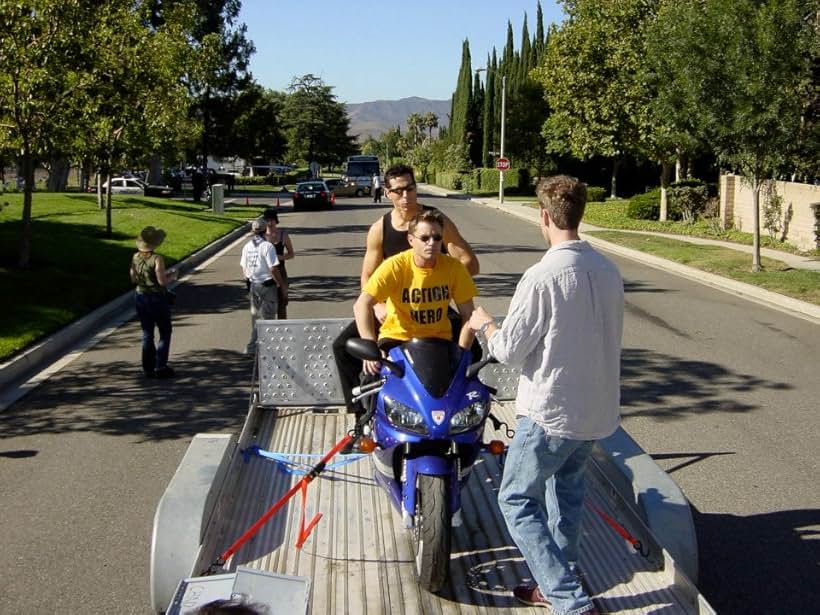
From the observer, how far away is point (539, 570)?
3895 millimetres

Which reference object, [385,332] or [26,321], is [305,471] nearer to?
[385,332]

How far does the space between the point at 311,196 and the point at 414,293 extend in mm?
39051

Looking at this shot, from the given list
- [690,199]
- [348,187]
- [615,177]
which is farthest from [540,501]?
[348,187]

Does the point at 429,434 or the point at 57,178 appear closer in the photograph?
the point at 429,434

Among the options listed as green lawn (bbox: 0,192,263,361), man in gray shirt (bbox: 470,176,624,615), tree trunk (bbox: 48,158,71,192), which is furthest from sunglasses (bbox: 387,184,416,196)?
tree trunk (bbox: 48,158,71,192)

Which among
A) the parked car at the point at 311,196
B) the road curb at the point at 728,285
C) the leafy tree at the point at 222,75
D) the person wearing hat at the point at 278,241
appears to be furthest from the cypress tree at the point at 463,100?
the person wearing hat at the point at 278,241

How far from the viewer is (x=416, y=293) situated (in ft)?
16.9

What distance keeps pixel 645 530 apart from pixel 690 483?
2.17 meters

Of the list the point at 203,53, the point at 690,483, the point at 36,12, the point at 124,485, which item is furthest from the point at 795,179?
the point at 124,485

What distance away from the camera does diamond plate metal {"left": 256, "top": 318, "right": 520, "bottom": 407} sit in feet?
22.5

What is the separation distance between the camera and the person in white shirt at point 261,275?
10.4m

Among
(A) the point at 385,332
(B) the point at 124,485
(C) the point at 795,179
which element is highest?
(C) the point at 795,179

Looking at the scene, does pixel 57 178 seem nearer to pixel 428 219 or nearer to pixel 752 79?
pixel 752 79

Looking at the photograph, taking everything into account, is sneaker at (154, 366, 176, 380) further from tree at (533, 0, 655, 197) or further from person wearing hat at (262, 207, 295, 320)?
tree at (533, 0, 655, 197)
